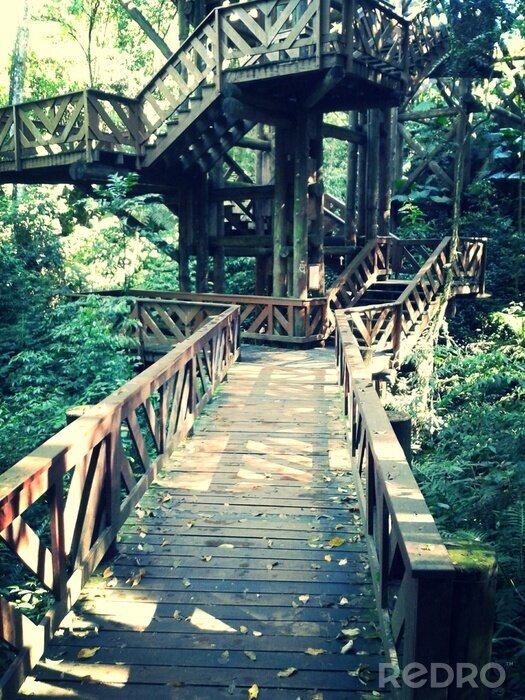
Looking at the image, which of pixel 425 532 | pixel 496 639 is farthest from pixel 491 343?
pixel 425 532

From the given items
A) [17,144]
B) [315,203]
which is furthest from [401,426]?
[17,144]

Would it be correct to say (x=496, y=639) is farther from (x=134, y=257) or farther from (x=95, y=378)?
(x=134, y=257)

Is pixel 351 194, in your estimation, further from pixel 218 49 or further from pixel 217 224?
pixel 218 49

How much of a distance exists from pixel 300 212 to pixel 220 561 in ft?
30.5

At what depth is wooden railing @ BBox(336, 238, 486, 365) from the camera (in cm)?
1171

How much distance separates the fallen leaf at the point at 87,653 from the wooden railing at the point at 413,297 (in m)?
6.78

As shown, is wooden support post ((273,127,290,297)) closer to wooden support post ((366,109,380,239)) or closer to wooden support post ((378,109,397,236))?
wooden support post ((366,109,380,239))

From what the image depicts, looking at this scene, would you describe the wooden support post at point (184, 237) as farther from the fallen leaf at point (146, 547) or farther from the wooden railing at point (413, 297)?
the fallen leaf at point (146, 547)

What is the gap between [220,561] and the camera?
451 centimetres

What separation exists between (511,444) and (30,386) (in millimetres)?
6930

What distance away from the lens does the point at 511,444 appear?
303 inches

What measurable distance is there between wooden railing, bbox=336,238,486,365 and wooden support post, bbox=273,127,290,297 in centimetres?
183

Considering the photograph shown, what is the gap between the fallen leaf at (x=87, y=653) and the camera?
344cm

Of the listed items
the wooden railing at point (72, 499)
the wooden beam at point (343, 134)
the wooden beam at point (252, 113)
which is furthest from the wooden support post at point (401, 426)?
the wooden beam at point (343, 134)
